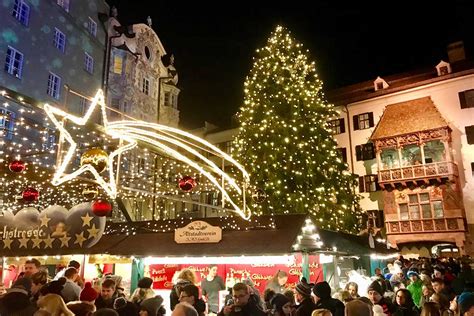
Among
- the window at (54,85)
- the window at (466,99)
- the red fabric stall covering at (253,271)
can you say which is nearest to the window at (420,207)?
the window at (466,99)

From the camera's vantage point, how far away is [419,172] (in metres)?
31.8

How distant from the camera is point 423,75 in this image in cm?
3450

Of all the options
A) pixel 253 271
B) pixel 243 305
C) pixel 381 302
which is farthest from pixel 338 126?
pixel 243 305

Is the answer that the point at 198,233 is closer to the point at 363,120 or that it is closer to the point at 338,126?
the point at 363,120

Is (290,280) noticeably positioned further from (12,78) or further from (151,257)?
(12,78)

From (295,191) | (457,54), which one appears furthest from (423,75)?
(295,191)

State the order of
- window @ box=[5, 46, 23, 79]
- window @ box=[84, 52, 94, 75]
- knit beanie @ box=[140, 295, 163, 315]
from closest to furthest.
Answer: knit beanie @ box=[140, 295, 163, 315], window @ box=[5, 46, 23, 79], window @ box=[84, 52, 94, 75]

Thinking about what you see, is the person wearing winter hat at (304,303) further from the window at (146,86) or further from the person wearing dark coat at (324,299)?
the window at (146,86)

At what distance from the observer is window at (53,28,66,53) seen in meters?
26.7

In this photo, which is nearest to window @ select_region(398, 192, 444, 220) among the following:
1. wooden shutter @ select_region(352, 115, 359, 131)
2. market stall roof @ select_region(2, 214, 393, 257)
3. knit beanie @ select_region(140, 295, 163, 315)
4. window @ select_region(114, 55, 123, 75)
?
wooden shutter @ select_region(352, 115, 359, 131)

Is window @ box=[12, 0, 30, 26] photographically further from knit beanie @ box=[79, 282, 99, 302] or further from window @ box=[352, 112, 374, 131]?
window @ box=[352, 112, 374, 131]

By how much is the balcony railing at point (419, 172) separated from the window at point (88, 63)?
78.9ft

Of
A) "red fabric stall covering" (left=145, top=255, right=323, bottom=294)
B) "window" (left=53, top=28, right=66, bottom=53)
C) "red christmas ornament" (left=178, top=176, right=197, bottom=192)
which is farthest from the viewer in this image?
"window" (left=53, top=28, right=66, bottom=53)

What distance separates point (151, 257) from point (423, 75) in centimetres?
2937
